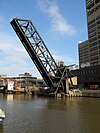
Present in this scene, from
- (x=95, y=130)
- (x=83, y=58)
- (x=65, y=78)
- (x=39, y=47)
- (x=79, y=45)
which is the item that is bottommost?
(x=95, y=130)

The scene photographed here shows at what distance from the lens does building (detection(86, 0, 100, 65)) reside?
94.9 meters

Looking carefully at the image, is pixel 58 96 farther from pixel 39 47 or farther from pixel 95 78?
pixel 95 78

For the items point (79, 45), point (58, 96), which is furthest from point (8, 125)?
point (79, 45)

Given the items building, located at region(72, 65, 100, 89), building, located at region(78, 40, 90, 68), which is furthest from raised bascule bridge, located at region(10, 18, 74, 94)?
building, located at region(78, 40, 90, 68)

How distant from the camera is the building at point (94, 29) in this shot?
94869 mm

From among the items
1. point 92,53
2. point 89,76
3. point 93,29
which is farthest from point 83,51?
point 89,76

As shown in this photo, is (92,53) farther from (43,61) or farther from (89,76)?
(43,61)

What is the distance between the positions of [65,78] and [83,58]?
7661 centimetres

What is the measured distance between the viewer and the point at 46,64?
53.5 meters

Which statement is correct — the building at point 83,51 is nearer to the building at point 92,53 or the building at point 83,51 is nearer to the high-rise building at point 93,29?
the building at point 92,53

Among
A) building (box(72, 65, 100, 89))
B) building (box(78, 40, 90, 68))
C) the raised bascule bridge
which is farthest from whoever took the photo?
building (box(78, 40, 90, 68))

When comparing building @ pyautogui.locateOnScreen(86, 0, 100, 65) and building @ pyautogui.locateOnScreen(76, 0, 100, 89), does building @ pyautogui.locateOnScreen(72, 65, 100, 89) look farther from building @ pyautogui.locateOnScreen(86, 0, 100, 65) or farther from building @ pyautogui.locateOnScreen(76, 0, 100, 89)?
building @ pyautogui.locateOnScreen(86, 0, 100, 65)

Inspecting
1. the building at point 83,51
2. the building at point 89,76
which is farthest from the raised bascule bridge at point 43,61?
the building at point 83,51

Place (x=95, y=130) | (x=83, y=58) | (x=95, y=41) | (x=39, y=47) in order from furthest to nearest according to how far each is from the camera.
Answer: (x=83, y=58), (x=95, y=41), (x=39, y=47), (x=95, y=130)
